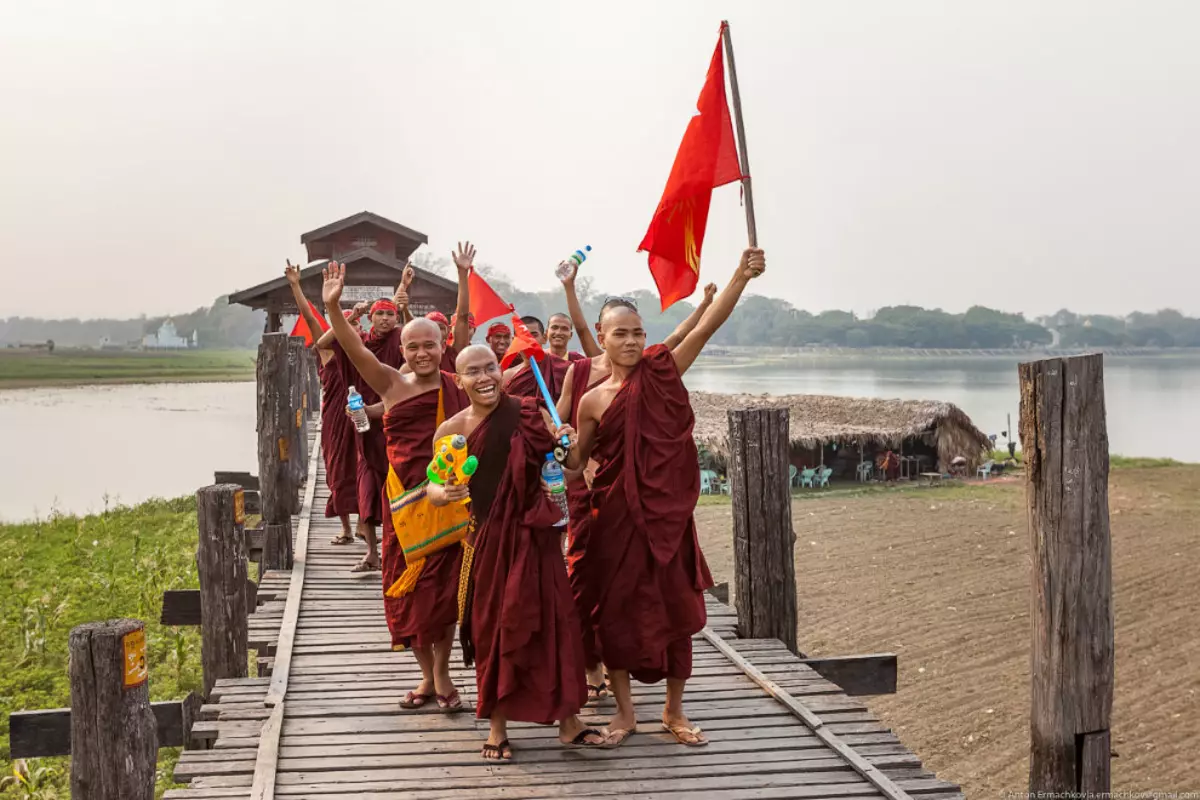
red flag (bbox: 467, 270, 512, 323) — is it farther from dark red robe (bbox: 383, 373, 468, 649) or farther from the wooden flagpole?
the wooden flagpole

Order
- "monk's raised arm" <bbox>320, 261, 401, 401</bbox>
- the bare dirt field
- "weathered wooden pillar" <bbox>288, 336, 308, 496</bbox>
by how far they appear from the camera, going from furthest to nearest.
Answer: "weathered wooden pillar" <bbox>288, 336, 308, 496</bbox>, the bare dirt field, "monk's raised arm" <bbox>320, 261, 401, 401</bbox>

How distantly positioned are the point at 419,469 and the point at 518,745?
4.78ft

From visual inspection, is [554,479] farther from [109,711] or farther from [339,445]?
[339,445]

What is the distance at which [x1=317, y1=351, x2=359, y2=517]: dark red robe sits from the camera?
824 cm

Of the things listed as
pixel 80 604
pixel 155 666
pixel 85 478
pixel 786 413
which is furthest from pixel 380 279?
pixel 85 478

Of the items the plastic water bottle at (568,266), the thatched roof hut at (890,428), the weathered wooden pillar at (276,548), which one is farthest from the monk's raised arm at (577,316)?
the thatched roof hut at (890,428)

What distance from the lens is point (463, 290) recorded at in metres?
6.80

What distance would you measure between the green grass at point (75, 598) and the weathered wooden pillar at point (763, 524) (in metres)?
5.37

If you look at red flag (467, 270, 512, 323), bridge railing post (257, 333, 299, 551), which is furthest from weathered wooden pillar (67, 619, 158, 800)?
red flag (467, 270, 512, 323)

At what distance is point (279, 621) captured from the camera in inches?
276

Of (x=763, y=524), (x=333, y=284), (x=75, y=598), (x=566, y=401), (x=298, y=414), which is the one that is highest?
(x=333, y=284)

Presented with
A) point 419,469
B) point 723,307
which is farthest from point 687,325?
point 419,469

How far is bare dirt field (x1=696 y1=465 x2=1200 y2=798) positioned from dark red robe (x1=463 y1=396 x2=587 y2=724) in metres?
5.64

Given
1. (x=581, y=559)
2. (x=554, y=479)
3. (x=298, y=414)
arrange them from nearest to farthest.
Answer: (x=554, y=479) → (x=581, y=559) → (x=298, y=414)
